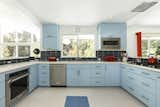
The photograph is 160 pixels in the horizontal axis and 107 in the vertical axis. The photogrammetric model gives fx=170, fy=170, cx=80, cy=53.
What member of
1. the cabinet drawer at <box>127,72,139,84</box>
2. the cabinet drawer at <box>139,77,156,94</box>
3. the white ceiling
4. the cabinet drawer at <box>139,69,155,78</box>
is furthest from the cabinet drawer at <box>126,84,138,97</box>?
the white ceiling

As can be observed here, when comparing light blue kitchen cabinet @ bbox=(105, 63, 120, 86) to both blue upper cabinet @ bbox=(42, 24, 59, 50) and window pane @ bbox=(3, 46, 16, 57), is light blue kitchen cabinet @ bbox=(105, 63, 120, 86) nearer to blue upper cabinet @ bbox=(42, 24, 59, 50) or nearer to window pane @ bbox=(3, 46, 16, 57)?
blue upper cabinet @ bbox=(42, 24, 59, 50)

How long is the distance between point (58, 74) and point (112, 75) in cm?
178

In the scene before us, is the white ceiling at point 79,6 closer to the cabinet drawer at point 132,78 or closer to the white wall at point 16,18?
the white wall at point 16,18

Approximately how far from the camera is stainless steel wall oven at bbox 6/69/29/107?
311cm

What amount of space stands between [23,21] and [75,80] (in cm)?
255

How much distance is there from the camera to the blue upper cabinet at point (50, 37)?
6.05m

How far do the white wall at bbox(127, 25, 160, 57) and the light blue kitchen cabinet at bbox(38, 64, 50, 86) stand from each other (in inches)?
134

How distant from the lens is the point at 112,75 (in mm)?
5559

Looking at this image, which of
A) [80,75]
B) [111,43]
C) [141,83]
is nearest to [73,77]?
[80,75]

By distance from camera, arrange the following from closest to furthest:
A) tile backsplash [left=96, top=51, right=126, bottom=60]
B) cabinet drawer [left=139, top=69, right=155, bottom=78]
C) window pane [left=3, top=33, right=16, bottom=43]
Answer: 1. cabinet drawer [left=139, top=69, right=155, bottom=78]
2. window pane [left=3, top=33, right=16, bottom=43]
3. tile backsplash [left=96, top=51, right=126, bottom=60]

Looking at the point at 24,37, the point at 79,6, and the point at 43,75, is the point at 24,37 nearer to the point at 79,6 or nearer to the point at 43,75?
the point at 43,75

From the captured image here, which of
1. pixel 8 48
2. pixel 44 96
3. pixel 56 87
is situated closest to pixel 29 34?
pixel 8 48

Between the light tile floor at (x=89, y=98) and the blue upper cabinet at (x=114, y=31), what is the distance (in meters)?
1.91

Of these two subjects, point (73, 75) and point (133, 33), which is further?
point (133, 33)
